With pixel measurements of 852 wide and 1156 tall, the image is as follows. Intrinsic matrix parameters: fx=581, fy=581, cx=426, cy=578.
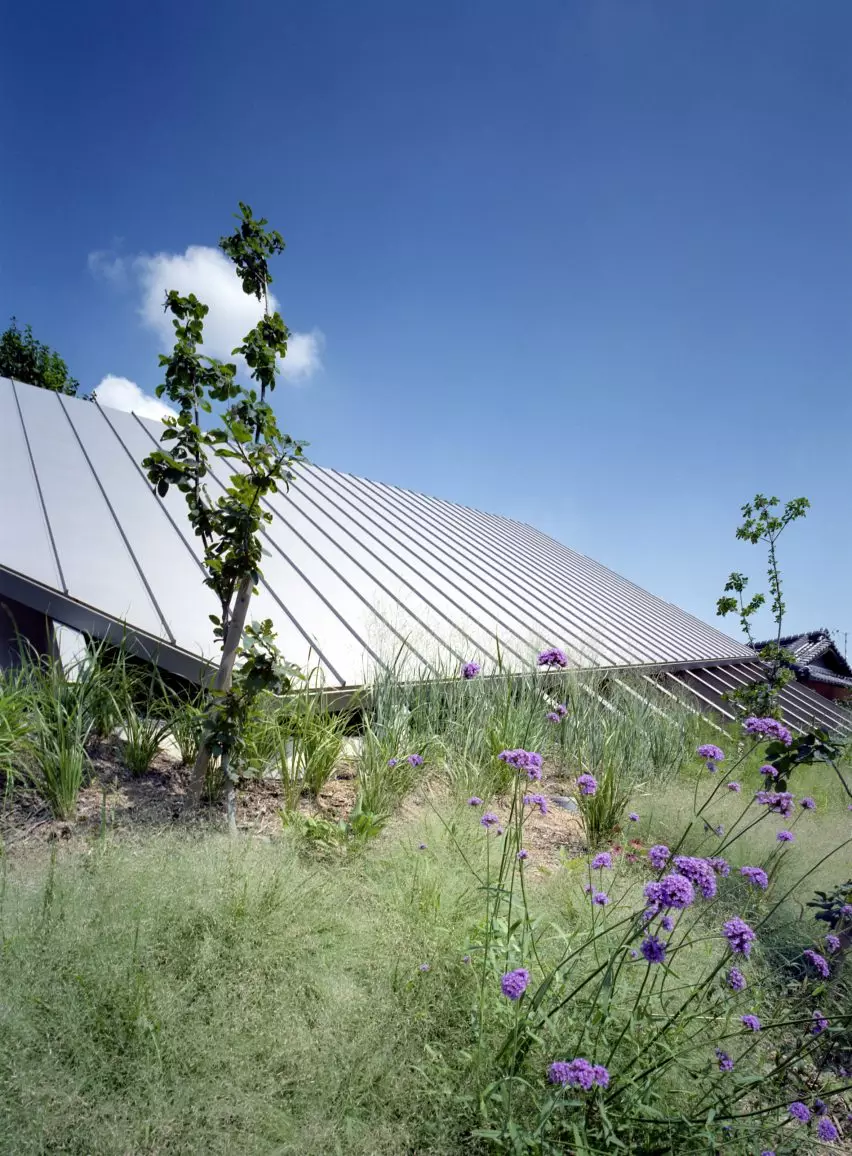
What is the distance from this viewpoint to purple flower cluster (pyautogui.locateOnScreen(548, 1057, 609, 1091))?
1.47 meters

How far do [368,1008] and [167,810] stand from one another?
1809 millimetres

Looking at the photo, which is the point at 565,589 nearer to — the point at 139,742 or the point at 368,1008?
the point at 139,742

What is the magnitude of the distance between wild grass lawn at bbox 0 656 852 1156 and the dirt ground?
0.12 m

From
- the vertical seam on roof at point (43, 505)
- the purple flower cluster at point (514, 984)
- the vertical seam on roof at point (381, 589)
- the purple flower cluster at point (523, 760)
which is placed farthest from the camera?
the vertical seam on roof at point (381, 589)

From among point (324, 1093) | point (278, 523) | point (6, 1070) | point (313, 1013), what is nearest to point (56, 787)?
point (6, 1070)

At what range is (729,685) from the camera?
10922mm

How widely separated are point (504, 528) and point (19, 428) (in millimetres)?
10632

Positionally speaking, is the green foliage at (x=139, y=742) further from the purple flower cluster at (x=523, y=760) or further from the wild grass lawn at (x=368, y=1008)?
the purple flower cluster at (x=523, y=760)

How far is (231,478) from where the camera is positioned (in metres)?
3.39

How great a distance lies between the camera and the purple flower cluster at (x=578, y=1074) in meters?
1.47

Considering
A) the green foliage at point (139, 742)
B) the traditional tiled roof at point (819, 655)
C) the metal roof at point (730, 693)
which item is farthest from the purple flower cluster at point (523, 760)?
the traditional tiled roof at point (819, 655)

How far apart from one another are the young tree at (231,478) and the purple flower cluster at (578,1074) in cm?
214

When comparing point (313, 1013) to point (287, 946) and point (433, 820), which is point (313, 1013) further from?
point (433, 820)

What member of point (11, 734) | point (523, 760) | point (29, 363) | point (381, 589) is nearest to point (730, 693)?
point (381, 589)
